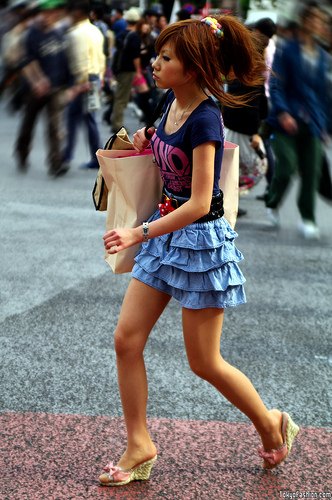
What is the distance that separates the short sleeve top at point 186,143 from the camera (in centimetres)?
225

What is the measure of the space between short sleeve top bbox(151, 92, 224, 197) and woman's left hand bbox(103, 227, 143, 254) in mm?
219

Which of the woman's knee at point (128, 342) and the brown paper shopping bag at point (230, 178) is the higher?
the brown paper shopping bag at point (230, 178)

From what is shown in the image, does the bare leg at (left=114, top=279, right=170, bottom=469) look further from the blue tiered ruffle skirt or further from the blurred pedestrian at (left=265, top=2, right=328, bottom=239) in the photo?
the blurred pedestrian at (left=265, top=2, right=328, bottom=239)

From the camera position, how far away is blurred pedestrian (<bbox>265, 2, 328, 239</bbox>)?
36.9 inches

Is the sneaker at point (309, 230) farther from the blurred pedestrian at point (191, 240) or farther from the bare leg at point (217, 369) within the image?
the bare leg at point (217, 369)

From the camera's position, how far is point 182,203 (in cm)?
239

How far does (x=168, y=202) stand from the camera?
2404mm

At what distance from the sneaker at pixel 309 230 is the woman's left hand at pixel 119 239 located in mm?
762

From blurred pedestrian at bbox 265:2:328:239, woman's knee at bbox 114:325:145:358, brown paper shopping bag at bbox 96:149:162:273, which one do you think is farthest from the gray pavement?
woman's knee at bbox 114:325:145:358

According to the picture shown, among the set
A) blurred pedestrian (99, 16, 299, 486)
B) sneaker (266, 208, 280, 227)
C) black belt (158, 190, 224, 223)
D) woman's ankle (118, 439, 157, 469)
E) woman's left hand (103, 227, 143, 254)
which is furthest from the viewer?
woman's ankle (118, 439, 157, 469)

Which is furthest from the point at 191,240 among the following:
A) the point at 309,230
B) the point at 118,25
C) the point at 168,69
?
the point at 118,25

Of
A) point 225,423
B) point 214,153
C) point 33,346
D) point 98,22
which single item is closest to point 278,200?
point 98,22

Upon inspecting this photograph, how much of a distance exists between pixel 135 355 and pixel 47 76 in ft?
5.88

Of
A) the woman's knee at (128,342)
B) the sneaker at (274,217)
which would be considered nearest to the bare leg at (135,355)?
the woman's knee at (128,342)
